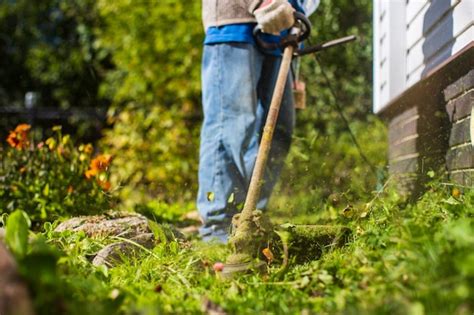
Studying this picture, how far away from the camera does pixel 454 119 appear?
2957 mm

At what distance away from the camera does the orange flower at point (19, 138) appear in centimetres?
395

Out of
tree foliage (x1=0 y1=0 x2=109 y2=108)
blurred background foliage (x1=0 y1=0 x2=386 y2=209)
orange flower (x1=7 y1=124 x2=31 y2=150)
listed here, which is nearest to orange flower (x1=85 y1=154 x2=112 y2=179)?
orange flower (x1=7 y1=124 x2=31 y2=150)

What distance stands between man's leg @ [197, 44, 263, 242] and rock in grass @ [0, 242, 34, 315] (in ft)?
6.29

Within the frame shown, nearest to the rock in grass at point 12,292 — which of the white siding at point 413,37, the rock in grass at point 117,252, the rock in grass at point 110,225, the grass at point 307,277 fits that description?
the grass at point 307,277

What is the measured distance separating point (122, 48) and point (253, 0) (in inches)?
192

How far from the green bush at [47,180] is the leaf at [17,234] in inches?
80.9

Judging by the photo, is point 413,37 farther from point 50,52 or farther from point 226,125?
point 50,52

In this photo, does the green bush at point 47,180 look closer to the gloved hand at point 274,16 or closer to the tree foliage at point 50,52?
the gloved hand at point 274,16

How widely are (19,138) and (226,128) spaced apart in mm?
1442

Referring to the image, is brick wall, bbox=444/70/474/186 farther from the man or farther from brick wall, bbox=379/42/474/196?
the man

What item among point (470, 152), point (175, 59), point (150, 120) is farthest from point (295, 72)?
point (175, 59)

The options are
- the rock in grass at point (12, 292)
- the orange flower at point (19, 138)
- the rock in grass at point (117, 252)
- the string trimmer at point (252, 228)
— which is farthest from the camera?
the orange flower at point (19, 138)

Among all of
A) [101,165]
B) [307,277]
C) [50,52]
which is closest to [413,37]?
[101,165]

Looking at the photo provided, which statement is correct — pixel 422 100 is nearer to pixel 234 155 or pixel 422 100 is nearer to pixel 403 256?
pixel 234 155
